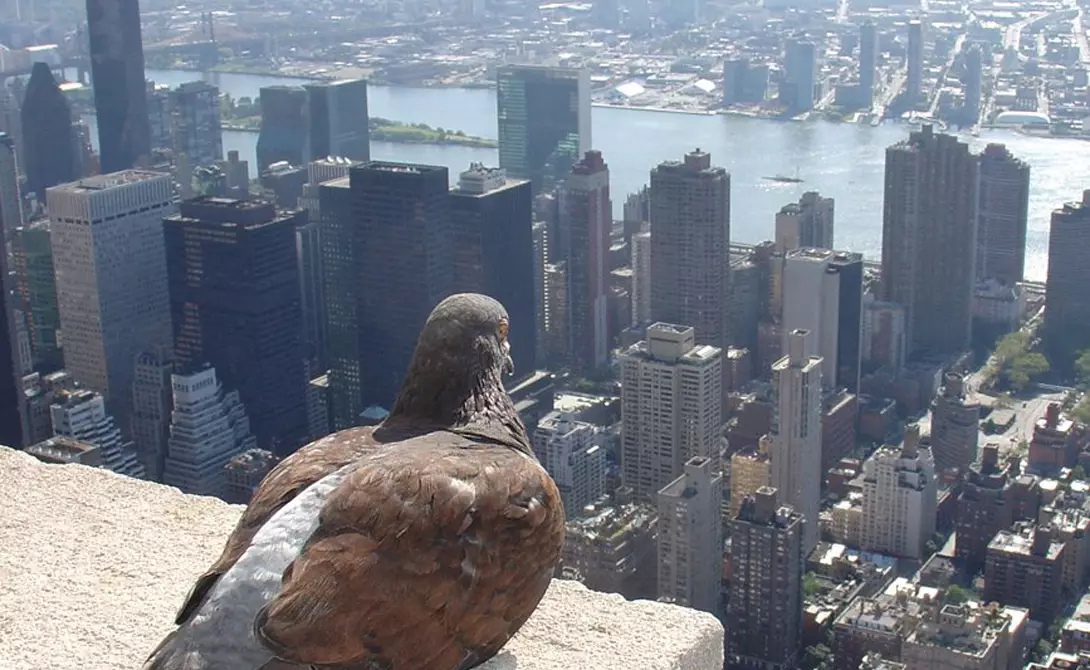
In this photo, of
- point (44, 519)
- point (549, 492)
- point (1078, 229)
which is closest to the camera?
point (549, 492)

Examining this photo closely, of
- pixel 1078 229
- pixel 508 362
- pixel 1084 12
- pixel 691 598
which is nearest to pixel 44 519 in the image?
pixel 508 362

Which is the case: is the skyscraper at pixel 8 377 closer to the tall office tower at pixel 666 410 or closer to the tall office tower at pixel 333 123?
the tall office tower at pixel 666 410

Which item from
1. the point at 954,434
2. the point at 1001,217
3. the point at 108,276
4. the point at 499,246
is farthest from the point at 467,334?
→ the point at 1001,217

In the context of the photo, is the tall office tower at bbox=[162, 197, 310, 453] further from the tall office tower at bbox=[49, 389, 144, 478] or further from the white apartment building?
the white apartment building

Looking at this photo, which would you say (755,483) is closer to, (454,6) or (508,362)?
(508,362)

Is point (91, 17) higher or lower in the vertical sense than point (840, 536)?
higher

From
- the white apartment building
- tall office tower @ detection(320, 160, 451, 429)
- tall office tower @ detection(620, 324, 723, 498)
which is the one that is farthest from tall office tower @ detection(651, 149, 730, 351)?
the white apartment building
